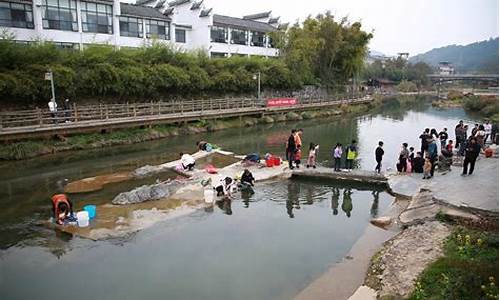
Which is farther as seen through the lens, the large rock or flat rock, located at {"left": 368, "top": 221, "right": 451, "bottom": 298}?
the large rock

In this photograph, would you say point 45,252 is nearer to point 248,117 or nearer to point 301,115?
point 248,117

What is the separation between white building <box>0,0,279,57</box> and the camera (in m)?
30.8

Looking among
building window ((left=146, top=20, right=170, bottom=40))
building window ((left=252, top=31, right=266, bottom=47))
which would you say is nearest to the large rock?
building window ((left=146, top=20, right=170, bottom=40))

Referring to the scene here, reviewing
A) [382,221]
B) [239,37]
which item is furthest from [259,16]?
[382,221]

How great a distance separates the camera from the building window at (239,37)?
167 ft

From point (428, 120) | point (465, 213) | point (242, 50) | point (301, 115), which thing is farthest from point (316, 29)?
point (465, 213)

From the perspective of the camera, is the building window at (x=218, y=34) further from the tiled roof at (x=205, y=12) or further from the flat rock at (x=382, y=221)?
the flat rock at (x=382, y=221)

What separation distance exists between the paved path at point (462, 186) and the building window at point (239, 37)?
127 ft

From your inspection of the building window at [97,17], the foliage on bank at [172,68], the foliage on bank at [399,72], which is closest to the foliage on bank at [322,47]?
the foliage on bank at [172,68]

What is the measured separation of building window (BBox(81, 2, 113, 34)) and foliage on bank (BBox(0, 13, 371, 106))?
621 centimetres

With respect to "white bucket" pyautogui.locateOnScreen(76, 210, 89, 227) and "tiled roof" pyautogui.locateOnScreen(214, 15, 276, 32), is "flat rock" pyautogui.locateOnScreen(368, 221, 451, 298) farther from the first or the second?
"tiled roof" pyautogui.locateOnScreen(214, 15, 276, 32)

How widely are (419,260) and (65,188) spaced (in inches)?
536

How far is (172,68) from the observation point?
108 feet

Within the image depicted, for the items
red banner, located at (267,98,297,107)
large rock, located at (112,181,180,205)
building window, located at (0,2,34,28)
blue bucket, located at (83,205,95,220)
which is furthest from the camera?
red banner, located at (267,98,297,107)
